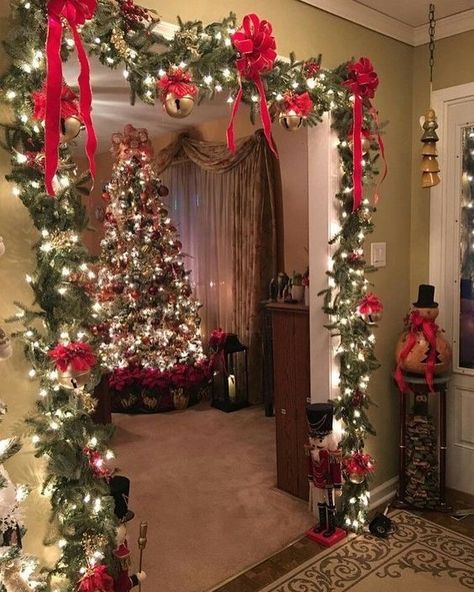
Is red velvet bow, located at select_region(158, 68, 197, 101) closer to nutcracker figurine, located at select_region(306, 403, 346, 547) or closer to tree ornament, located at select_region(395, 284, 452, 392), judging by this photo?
nutcracker figurine, located at select_region(306, 403, 346, 547)

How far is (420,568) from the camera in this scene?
2697mm

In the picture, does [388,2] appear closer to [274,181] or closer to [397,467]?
[274,181]

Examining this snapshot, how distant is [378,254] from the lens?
10.7ft

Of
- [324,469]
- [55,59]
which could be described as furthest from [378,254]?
[55,59]

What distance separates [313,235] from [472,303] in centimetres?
110

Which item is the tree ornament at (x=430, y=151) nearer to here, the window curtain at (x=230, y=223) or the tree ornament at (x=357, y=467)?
the tree ornament at (x=357, y=467)

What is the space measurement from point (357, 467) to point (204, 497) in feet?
3.53

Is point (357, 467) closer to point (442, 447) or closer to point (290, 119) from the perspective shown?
point (442, 447)

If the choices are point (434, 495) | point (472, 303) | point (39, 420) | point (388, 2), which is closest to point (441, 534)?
point (434, 495)

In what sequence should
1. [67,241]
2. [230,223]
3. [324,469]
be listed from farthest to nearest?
[230,223], [324,469], [67,241]

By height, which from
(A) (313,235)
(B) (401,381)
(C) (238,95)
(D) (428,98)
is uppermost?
(D) (428,98)

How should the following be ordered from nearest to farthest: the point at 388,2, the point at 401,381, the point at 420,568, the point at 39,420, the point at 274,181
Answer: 1. the point at 39,420
2. the point at 420,568
3. the point at 388,2
4. the point at 401,381
5. the point at 274,181

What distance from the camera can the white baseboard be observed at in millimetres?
3338

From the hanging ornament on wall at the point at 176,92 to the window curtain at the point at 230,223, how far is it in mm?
3095
